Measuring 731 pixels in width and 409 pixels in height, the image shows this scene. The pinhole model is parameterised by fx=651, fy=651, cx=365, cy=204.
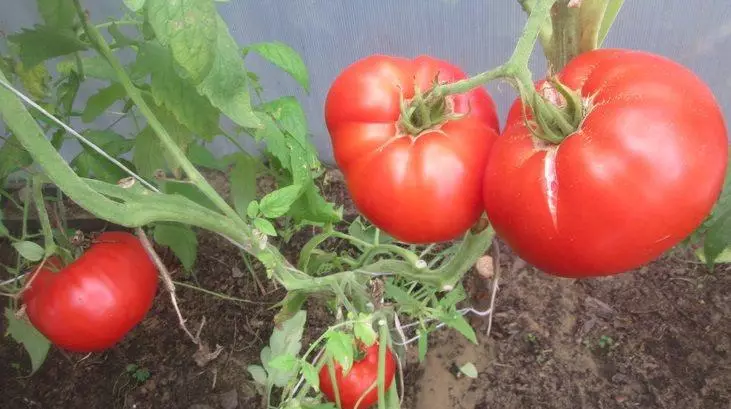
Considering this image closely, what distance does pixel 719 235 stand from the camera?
2.34 feet

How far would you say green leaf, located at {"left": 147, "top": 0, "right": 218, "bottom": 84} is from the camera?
51 centimetres

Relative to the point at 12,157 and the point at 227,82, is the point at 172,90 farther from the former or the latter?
the point at 12,157

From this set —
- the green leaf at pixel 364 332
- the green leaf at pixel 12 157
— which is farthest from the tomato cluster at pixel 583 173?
the green leaf at pixel 12 157

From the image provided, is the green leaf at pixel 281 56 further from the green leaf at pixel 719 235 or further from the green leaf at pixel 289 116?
the green leaf at pixel 719 235

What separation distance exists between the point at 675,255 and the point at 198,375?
0.91 metres

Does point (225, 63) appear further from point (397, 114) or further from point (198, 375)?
point (198, 375)

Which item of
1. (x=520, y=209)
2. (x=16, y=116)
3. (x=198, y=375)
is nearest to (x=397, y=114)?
(x=520, y=209)

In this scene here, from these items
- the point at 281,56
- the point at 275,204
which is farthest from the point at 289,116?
the point at 275,204

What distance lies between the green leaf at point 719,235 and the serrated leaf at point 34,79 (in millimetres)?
1045

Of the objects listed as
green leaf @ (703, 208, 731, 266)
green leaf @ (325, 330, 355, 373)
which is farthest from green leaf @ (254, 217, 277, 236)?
green leaf @ (703, 208, 731, 266)

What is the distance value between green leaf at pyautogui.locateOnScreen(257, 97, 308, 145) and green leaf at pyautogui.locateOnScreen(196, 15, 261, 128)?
8.7 inches

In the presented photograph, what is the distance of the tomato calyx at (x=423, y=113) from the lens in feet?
2.26

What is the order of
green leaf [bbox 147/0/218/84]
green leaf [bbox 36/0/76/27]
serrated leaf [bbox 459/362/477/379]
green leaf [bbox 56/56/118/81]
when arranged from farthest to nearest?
serrated leaf [bbox 459/362/477/379] → green leaf [bbox 56/56/118/81] → green leaf [bbox 36/0/76/27] → green leaf [bbox 147/0/218/84]

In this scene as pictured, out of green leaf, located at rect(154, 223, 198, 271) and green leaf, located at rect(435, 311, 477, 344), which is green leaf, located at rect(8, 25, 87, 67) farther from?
green leaf, located at rect(435, 311, 477, 344)
